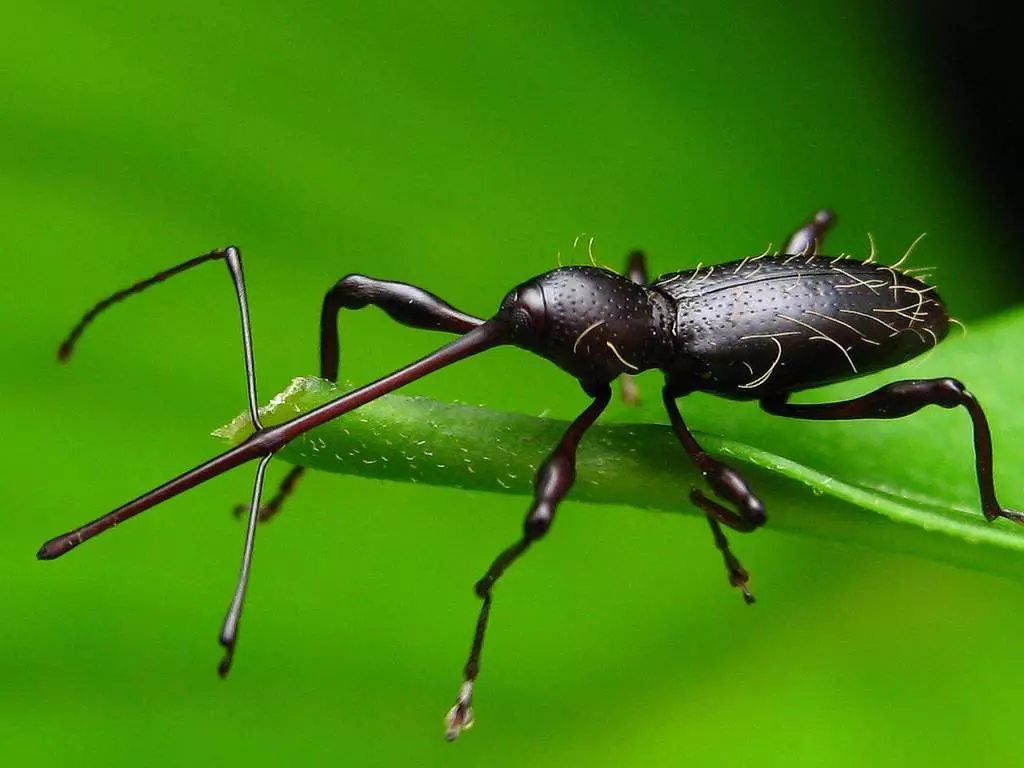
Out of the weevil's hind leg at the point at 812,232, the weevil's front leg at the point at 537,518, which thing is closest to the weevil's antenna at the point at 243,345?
the weevil's front leg at the point at 537,518

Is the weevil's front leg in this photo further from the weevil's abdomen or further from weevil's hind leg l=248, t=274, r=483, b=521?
weevil's hind leg l=248, t=274, r=483, b=521

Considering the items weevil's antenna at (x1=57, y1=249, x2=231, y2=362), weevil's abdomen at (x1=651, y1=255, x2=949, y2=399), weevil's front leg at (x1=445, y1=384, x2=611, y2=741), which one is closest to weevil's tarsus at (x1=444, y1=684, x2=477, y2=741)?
weevil's front leg at (x1=445, y1=384, x2=611, y2=741)

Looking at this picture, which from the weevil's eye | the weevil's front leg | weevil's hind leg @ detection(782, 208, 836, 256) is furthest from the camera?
weevil's hind leg @ detection(782, 208, 836, 256)

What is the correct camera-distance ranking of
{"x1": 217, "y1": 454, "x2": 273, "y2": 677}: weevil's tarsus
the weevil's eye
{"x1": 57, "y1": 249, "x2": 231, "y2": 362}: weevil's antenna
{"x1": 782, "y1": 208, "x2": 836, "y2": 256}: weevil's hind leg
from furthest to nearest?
{"x1": 782, "y1": 208, "x2": 836, "y2": 256}: weevil's hind leg, the weevil's eye, {"x1": 57, "y1": 249, "x2": 231, "y2": 362}: weevil's antenna, {"x1": 217, "y1": 454, "x2": 273, "y2": 677}: weevil's tarsus

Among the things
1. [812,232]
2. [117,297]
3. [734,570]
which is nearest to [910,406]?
[734,570]

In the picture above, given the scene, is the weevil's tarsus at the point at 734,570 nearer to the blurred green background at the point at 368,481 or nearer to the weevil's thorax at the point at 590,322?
the blurred green background at the point at 368,481
